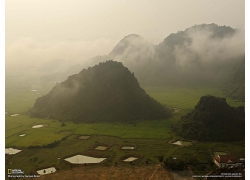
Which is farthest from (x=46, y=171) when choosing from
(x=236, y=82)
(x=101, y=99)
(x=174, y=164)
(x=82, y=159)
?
(x=236, y=82)

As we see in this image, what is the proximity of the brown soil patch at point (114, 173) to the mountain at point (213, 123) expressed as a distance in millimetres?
6881

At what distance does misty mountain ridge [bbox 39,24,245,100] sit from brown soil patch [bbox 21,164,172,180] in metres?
12.5

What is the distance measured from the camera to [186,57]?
30734 mm

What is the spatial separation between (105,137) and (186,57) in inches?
608

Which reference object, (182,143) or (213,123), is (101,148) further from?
(213,123)

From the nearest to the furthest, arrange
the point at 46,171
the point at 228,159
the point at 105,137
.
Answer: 1. the point at 228,159
2. the point at 46,171
3. the point at 105,137

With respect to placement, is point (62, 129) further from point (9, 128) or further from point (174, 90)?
point (174, 90)

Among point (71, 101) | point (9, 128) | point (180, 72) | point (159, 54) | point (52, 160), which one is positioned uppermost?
point (159, 54)

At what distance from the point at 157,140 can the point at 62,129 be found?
9910 millimetres

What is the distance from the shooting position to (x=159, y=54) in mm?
29906

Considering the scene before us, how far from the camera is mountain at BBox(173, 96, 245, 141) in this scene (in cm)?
2186

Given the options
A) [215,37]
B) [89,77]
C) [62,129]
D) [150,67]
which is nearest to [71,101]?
[89,77]

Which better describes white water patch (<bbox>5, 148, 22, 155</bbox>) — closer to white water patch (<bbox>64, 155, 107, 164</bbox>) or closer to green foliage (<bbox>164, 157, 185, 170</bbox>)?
white water patch (<bbox>64, 155, 107, 164</bbox>)

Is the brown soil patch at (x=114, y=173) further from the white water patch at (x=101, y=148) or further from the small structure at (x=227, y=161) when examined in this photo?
the small structure at (x=227, y=161)
